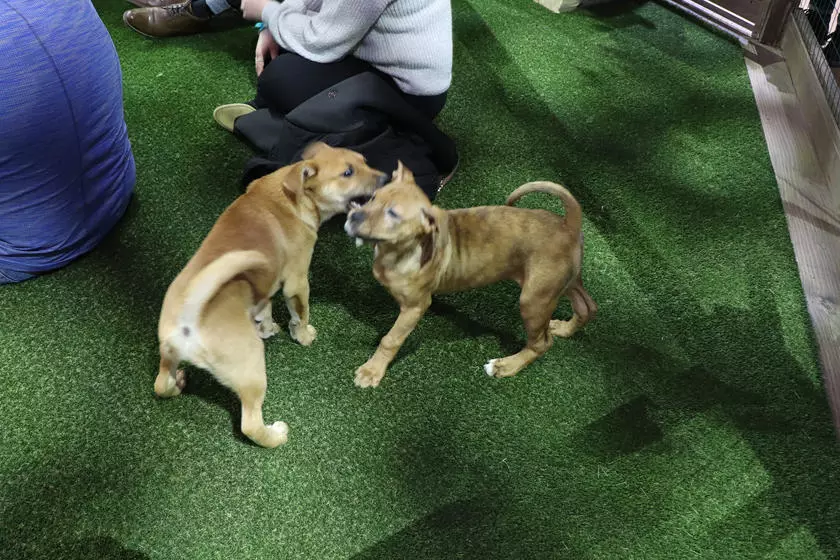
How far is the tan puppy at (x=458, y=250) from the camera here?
2.26m

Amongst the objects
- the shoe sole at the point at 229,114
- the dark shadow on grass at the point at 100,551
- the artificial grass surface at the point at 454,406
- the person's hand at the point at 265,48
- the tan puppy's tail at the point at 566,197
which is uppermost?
the tan puppy's tail at the point at 566,197

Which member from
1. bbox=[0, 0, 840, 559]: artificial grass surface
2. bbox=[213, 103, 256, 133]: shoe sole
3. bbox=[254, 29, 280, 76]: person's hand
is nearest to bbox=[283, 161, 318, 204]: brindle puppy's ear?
bbox=[0, 0, 840, 559]: artificial grass surface

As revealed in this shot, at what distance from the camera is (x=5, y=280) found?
2730 millimetres

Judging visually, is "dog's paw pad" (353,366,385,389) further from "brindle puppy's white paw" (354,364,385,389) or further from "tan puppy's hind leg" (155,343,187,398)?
"tan puppy's hind leg" (155,343,187,398)

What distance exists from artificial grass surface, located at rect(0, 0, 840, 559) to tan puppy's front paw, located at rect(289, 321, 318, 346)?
0.05 metres

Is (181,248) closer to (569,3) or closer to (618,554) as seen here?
(618,554)

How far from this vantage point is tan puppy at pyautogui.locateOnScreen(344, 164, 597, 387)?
226 cm

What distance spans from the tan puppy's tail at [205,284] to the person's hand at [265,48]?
→ 1.96 m

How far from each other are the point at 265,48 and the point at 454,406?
2.24 m

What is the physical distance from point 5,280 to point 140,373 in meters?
0.76

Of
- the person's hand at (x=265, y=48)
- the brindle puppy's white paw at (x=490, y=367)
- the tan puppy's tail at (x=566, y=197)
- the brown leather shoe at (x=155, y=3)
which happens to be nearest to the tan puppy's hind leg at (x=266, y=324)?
the brindle puppy's white paw at (x=490, y=367)

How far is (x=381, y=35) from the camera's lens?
3.06 m

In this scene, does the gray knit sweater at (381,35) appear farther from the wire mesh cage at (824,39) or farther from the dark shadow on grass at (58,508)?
the wire mesh cage at (824,39)

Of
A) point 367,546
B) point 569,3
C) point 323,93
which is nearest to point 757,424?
point 367,546
